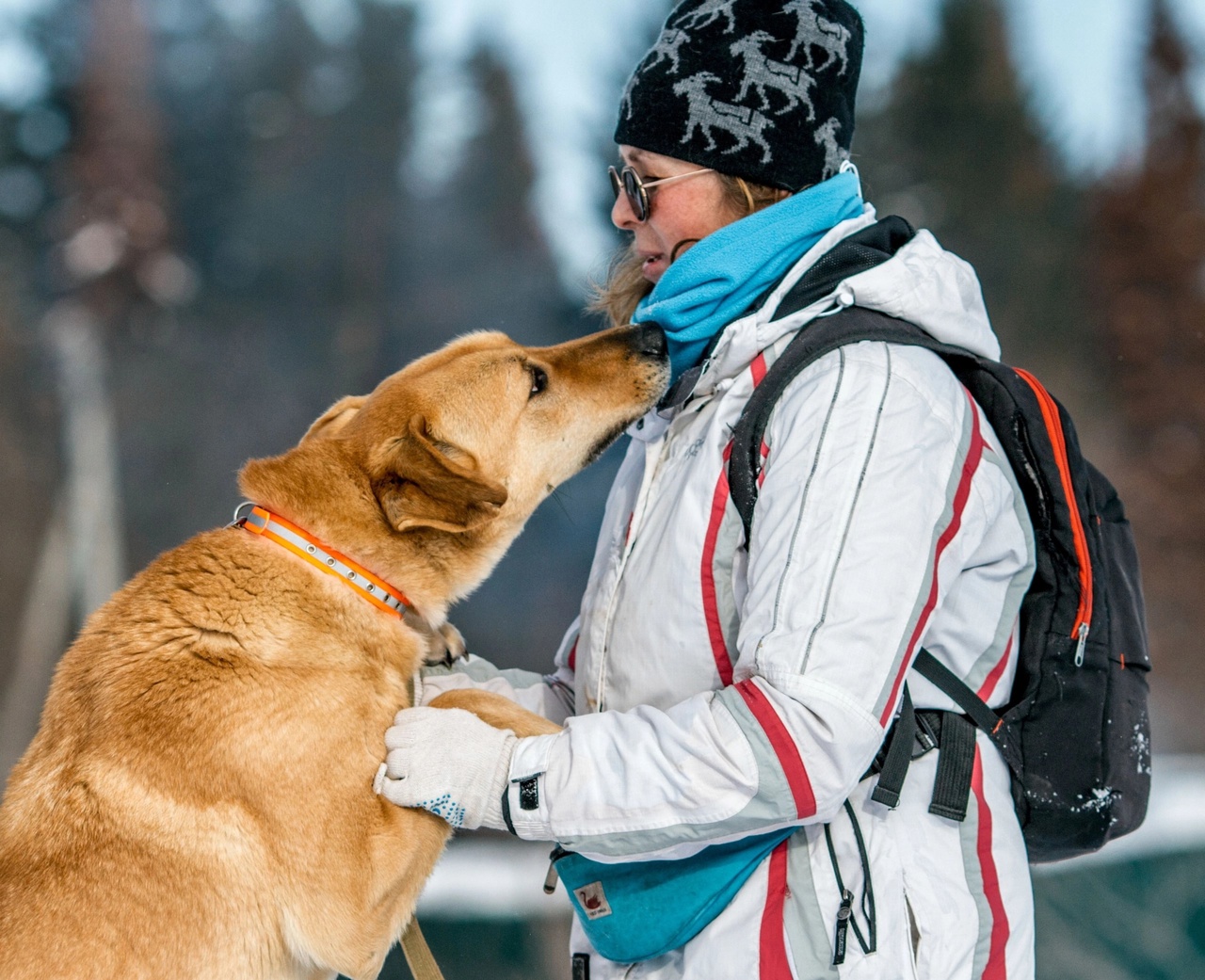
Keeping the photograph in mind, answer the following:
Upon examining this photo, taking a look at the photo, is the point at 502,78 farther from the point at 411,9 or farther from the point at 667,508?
the point at 667,508

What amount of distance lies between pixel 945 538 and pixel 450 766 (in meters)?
0.85

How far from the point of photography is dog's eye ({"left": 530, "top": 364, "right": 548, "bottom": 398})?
2.32m

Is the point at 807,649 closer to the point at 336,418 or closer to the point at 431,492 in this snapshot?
the point at 431,492

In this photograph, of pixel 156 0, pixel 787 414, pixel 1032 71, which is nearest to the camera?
pixel 787 414

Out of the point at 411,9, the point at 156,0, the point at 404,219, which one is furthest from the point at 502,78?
the point at 156,0

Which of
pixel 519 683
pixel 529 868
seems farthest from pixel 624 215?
pixel 529 868

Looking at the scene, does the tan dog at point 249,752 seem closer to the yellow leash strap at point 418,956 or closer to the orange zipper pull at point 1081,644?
the yellow leash strap at point 418,956

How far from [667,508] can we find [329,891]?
87cm

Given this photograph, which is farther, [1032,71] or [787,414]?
[1032,71]

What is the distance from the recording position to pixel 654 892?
1601mm

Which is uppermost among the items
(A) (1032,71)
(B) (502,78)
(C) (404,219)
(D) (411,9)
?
(D) (411,9)

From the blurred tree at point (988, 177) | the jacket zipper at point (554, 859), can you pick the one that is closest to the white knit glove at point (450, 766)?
the jacket zipper at point (554, 859)

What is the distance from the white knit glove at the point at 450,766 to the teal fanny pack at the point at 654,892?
0.66 ft

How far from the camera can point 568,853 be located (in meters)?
1.71
